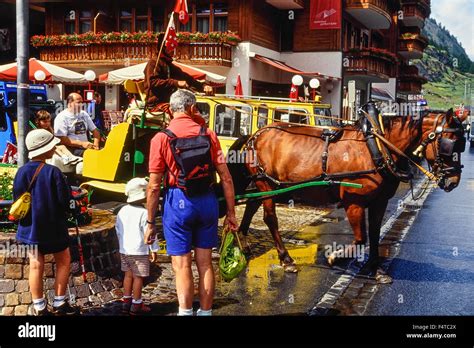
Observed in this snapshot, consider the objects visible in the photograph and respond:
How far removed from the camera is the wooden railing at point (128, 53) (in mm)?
22875

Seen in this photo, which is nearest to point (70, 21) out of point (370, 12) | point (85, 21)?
point (85, 21)

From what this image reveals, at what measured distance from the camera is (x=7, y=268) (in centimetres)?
544

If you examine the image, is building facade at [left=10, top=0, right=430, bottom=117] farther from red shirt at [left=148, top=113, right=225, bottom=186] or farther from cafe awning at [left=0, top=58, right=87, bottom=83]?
red shirt at [left=148, top=113, right=225, bottom=186]

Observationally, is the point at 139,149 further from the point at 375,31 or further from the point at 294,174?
the point at 375,31

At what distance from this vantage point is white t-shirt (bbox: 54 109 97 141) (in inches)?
323

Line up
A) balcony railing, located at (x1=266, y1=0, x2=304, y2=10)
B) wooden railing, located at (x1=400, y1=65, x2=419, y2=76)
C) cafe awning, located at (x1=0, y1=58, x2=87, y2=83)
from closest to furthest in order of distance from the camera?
→ 1. cafe awning, located at (x1=0, y1=58, x2=87, y2=83)
2. balcony railing, located at (x1=266, y1=0, x2=304, y2=10)
3. wooden railing, located at (x1=400, y1=65, x2=419, y2=76)

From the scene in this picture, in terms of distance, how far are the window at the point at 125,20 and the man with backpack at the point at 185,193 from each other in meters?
22.8

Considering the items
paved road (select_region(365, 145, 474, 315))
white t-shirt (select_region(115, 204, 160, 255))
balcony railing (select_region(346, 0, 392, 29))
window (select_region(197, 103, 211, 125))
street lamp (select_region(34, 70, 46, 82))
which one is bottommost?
paved road (select_region(365, 145, 474, 315))

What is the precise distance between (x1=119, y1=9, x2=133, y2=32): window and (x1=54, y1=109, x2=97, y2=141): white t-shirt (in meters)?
18.6

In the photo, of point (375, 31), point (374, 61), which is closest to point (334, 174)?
point (374, 61)

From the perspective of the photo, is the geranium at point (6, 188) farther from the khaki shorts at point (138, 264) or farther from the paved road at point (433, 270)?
the paved road at point (433, 270)

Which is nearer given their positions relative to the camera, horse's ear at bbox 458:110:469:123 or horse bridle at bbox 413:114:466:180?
horse bridle at bbox 413:114:466:180

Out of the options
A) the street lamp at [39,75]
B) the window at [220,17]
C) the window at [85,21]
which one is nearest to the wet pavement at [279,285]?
the street lamp at [39,75]

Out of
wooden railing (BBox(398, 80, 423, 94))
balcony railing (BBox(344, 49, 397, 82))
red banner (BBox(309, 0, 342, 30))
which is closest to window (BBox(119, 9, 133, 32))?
red banner (BBox(309, 0, 342, 30))
